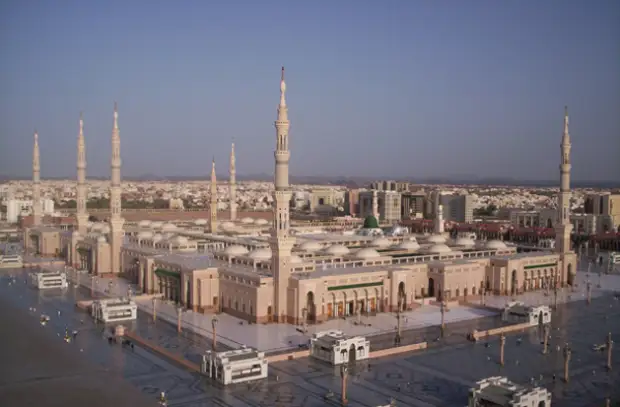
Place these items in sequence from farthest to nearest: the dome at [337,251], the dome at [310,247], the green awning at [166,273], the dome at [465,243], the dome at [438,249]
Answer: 1. the dome at [465,243]
2. the dome at [438,249]
3. the dome at [310,247]
4. the dome at [337,251]
5. the green awning at [166,273]

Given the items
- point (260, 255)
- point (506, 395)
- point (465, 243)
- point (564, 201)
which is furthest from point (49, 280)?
point (564, 201)

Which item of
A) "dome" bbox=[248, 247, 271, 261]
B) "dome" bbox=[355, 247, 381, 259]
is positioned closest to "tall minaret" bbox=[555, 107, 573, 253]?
"dome" bbox=[355, 247, 381, 259]

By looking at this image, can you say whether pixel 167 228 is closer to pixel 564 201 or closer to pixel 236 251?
pixel 236 251

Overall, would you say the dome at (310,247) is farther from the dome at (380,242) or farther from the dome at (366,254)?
the dome at (380,242)

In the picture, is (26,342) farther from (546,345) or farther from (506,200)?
(506,200)

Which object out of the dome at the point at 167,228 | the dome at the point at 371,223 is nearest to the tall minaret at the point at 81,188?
the dome at the point at 167,228

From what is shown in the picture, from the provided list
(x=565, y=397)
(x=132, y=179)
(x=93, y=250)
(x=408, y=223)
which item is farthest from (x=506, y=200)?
(x=132, y=179)
